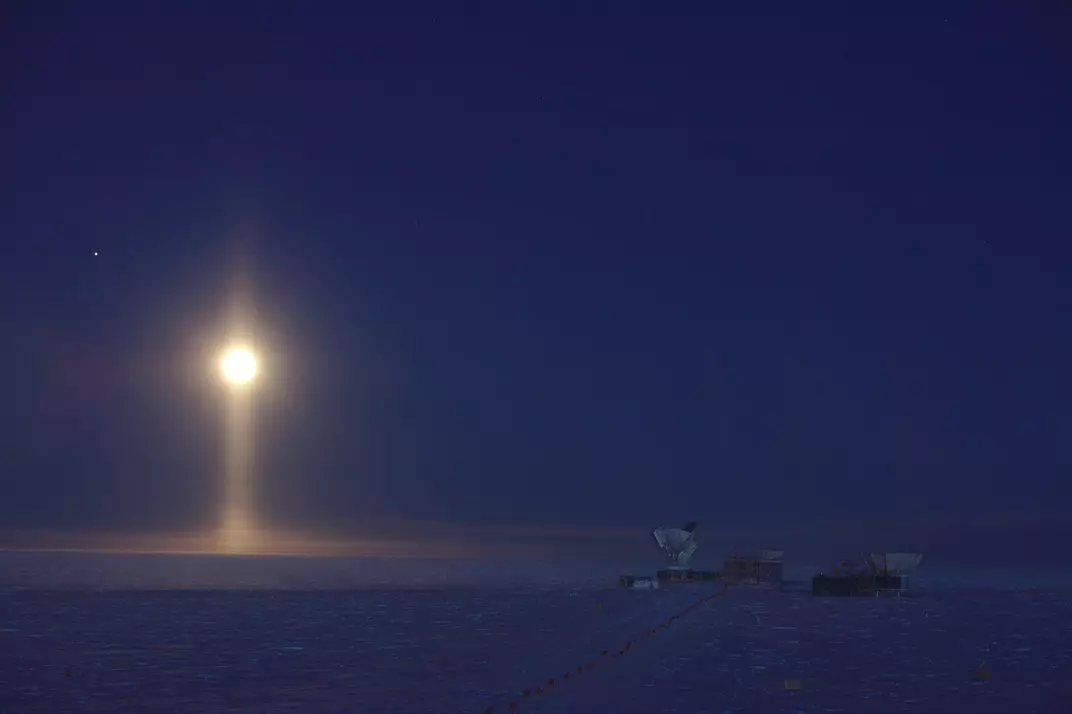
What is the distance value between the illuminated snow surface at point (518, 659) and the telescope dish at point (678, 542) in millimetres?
71427

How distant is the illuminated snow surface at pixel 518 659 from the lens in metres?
39.2

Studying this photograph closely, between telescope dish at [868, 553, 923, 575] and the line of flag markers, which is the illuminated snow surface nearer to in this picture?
the line of flag markers

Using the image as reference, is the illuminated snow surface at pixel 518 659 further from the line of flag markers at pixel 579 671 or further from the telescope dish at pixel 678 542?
the telescope dish at pixel 678 542

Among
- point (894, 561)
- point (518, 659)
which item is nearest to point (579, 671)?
point (518, 659)

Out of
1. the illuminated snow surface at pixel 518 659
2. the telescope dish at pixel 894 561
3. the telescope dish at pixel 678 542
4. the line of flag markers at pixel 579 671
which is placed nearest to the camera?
the line of flag markers at pixel 579 671

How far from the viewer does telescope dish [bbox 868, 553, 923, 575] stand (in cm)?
14700

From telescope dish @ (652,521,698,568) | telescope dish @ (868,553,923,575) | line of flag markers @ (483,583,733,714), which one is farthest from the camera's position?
telescope dish @ (652,521,698,568)

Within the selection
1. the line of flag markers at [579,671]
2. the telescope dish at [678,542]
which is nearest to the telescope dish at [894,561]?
the telescope dish at [678,542]

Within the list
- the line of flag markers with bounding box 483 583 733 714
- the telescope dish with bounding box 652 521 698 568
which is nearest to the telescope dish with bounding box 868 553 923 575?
the telescope dish with bounding box 652 521 698 568

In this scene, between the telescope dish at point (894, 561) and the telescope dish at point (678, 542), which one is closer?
the telescope dish at point (894, 561)

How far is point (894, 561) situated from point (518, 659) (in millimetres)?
105734

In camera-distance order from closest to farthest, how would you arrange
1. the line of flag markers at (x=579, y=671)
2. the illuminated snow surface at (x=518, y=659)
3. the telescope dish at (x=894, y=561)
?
1. the line of flag markers at (x=579, y=671)
2. the illuminated snow surface at (x=518, y=659)
3. the telescope dish at (x=894, y=561)

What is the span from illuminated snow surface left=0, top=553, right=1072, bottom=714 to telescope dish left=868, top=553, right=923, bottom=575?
4933 cm

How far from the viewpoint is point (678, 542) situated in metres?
171
